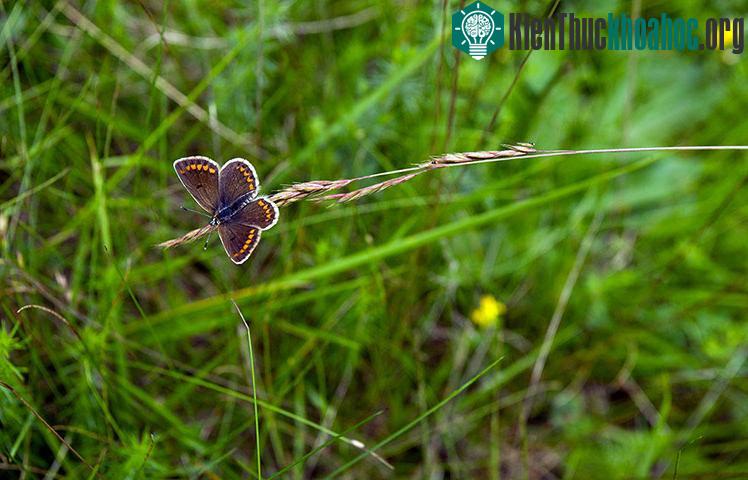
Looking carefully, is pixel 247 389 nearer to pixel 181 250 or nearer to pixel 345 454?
pixel 345 454

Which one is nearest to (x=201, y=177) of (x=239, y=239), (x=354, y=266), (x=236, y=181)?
(x=236, y=181)

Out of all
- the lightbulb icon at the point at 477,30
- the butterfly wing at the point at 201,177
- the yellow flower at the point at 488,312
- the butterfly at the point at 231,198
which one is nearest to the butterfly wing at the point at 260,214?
the butterfly at the point at 231,198

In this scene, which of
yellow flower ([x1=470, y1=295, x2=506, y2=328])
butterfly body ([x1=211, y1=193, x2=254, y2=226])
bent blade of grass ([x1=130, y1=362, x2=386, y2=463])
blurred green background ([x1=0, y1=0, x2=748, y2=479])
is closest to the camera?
butterfly body ([x1=211, y1=193, x2=254, y2=226])

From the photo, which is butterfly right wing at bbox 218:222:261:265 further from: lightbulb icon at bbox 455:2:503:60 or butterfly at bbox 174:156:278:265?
lightbulb icon at bbox 455:2:503:60

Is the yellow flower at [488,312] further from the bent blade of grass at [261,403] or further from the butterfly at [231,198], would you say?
the butterfly at [231,198]

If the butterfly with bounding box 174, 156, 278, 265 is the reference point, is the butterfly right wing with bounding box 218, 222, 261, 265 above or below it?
below

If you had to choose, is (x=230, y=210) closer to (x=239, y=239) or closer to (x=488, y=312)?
(x=239, y=239)

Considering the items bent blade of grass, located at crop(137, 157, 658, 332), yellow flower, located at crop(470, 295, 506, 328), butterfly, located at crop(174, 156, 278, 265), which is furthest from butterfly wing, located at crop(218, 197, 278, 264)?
yellow flower, located at crop(470, 295, 506, 328)
